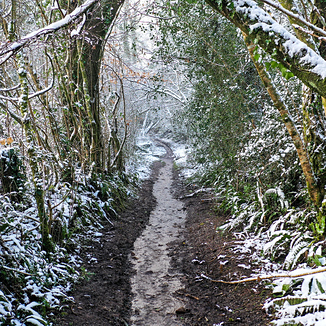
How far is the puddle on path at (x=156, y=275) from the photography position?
3307mm

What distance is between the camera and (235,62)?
7211 millimetres

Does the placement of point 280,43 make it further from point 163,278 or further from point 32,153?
point 163,278

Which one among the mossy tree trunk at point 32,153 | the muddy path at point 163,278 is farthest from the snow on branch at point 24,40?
the muddy path at point 163,278

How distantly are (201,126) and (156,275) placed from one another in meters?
5.75

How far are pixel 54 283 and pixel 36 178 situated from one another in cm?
132

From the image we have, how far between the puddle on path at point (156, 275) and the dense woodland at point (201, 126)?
0.91 metres

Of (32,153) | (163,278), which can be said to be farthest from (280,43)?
(163,278)

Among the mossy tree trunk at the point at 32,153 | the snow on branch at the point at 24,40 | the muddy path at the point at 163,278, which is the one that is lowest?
the muddy path at the point at 163,278

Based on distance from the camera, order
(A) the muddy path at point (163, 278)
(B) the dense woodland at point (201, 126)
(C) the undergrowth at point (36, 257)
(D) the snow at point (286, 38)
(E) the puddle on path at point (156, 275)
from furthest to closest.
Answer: (E) the puddle on path at point (156, 275)
(A) the muddy path at point (163, 278)
(C) the undergrowth at point (36, 257)
(B) the dense woodland at point (201, 126)
(D) the snow at point (286, 38)

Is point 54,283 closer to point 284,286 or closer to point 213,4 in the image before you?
point 284,286

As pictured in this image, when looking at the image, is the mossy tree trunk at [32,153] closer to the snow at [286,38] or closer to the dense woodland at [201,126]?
the dense woodland at [201,126]

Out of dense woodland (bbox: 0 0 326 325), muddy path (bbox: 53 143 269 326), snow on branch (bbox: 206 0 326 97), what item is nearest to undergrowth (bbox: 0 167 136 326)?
dense woodland (bbox: 0 0 326 325)

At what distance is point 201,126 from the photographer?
29.4 feet

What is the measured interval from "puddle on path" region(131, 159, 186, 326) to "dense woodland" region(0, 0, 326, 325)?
0.91 metres
